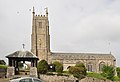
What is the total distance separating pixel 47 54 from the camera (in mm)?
98312

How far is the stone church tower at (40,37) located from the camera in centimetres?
9769

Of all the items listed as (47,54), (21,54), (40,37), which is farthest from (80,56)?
(21,54)

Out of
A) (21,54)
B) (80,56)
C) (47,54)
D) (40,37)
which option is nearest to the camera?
(21,54)

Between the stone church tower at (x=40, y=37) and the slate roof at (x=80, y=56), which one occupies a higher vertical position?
the stone church tower at (x=40, y=37)

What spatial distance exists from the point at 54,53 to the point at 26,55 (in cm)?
5270

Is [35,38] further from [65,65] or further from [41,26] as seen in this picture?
[65,65]

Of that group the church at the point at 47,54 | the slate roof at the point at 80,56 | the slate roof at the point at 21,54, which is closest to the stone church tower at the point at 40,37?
the church at the point at 47,54

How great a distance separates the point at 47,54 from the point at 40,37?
5686 mm

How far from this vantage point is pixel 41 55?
3851 inches

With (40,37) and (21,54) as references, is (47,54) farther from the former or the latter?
(21,54)

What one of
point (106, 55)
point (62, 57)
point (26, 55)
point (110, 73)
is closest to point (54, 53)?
point (62, 57)

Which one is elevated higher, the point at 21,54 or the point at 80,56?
the point at 21,54

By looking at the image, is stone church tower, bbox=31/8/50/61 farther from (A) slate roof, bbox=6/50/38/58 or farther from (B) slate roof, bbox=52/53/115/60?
(A) slate roof, bbox=6/50/38/58

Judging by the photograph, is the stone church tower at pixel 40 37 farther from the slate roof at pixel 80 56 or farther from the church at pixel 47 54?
the slate roof at pixel 80 56
